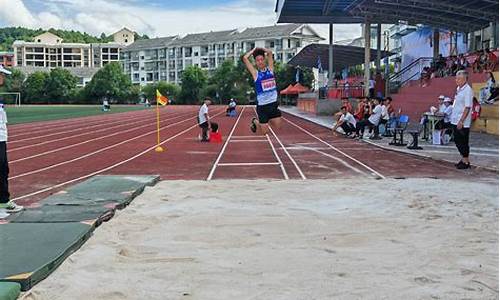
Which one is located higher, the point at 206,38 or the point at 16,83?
the point at 206,38

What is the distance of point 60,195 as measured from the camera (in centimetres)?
773

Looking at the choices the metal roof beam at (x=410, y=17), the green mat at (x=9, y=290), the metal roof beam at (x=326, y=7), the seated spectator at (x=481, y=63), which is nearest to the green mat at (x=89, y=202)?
the green mat at (x=9, y=290)

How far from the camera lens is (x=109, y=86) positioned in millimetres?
93188

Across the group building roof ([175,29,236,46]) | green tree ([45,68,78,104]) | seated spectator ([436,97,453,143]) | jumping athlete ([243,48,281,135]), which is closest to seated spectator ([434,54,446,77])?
seated spectator ([436,97,453,143])

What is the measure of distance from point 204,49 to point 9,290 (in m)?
117

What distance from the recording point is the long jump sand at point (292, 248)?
4125mm

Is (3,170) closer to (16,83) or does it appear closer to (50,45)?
(16,83)

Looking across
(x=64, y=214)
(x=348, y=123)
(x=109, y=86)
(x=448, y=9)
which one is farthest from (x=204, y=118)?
(x=109, y=86)

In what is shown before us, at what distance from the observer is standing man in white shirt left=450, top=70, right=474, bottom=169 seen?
1049 cm

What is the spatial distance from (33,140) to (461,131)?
14.8 m

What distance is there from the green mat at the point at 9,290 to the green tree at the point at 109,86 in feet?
301

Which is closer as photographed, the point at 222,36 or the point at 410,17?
the point at 410,17

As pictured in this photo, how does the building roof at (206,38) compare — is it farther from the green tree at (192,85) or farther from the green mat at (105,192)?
the green mat at (105,192)

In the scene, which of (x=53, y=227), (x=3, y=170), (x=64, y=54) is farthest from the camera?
(x=64, y=54)
